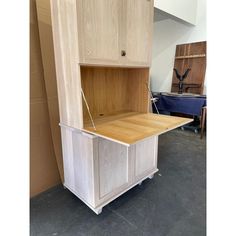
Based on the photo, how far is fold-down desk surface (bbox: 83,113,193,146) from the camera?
4.23ft

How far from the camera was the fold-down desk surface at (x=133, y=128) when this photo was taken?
4.23 ft

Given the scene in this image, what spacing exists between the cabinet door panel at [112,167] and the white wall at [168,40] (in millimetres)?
3604

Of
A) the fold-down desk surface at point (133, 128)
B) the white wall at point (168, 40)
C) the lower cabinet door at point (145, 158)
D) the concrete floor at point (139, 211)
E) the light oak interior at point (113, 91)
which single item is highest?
the white wall at point (168, 40)

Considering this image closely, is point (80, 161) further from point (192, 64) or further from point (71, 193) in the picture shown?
point (192, 64)

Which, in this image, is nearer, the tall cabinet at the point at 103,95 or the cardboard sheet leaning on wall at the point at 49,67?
the tall cabinet at the point at 103,95

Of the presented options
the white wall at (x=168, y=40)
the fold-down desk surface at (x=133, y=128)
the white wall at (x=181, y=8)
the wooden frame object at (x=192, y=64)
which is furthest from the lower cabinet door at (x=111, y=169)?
the white wall at (x=168, y=40)

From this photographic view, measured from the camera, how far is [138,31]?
5.57 ft

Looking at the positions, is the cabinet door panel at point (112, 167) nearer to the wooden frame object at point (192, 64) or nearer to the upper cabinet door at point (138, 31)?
the upper cabinet door at point (138, 31)

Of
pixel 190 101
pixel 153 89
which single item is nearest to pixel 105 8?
pixel 190 101

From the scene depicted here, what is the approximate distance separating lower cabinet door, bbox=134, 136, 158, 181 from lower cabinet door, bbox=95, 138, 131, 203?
15cm

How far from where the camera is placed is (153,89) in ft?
17.6

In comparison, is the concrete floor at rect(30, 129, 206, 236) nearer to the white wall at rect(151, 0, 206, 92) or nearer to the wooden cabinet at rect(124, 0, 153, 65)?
the wooden cabinet at rect(124, 0, 153, 65)

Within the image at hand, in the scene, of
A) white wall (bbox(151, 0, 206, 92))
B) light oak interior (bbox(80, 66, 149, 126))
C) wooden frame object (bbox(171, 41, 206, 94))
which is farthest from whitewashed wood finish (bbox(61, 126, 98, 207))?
white wall (bbox(151, 0, 206, 92))
